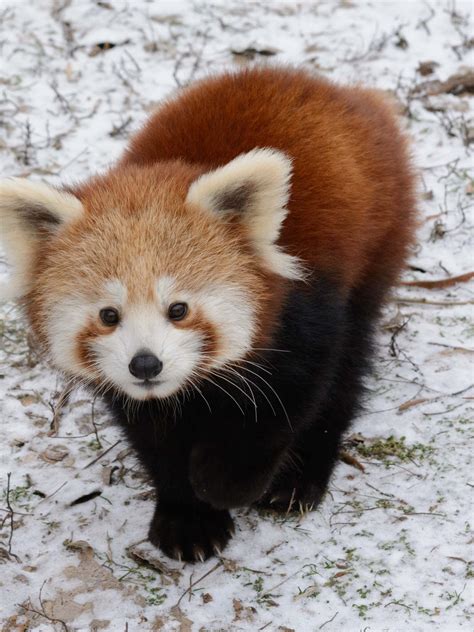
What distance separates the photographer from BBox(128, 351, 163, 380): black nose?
115 inches

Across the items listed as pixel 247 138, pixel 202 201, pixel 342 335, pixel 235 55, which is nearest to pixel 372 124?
pixel 247 138

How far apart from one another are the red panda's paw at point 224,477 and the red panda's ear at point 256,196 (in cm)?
76

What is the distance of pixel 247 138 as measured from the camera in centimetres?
371

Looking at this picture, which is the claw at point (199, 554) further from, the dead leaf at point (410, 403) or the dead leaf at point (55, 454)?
the dead leaf at point (410, 403)

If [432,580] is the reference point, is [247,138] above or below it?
above

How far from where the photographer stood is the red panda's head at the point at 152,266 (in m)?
3.03

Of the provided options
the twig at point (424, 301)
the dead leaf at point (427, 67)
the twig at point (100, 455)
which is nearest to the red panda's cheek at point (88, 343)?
the twig at point (100, 455)

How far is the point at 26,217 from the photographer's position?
3.25 metres

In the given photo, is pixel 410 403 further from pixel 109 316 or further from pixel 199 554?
pixel 109 316

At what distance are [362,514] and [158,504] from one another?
2.76 feet

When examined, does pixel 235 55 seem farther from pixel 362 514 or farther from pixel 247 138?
pixel 362 514

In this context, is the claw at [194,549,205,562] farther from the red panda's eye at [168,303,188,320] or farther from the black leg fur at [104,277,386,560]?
the red panda's eye at [168,303,188,320]

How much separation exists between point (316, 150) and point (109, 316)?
1.27 m

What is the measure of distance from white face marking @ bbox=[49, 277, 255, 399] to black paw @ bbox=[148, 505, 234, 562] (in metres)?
0.75
